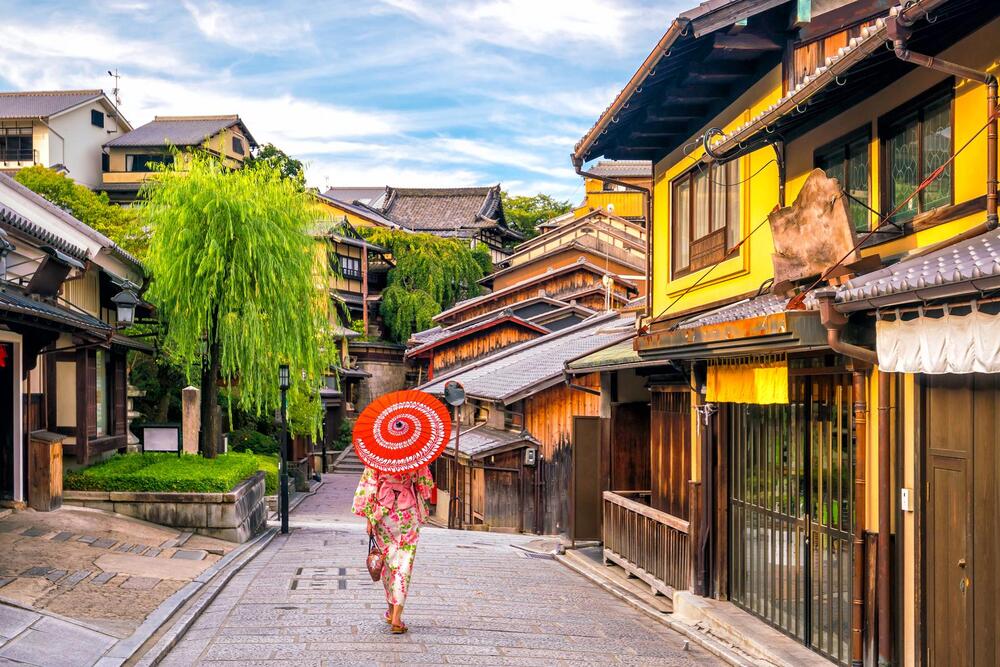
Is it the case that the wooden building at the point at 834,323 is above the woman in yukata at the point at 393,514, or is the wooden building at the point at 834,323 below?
above

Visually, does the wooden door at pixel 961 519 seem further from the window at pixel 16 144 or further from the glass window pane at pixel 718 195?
the window at pixel 16 144

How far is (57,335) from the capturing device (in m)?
16.3

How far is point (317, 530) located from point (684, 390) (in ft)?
35.5

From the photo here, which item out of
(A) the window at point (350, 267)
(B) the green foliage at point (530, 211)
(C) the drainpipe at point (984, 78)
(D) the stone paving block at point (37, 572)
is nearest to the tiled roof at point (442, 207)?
(B) the green foliage at point (530, 211)

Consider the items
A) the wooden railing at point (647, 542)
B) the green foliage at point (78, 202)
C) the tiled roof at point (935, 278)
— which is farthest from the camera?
the green foliage at point (78, 202)

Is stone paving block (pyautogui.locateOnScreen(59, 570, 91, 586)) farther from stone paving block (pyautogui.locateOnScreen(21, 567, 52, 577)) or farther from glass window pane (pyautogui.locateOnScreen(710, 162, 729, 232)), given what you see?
glass window pane (pyautogui.locateOnScreen(710, 162, 729, 232))

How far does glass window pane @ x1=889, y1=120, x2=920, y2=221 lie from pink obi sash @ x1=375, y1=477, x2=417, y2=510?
210 inches

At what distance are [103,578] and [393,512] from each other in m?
4.40

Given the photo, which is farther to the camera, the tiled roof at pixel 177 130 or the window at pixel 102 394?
the tiled roof at pixel 177 130

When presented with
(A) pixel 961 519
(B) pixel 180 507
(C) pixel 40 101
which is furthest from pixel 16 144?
(A) pixel 961 519

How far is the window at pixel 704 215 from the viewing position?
11.9 meters

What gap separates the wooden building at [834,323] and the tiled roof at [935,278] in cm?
2

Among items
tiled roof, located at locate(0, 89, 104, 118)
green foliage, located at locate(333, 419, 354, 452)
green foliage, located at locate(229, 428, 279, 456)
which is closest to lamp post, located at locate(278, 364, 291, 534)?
green foliage, located at locate(229, 428, 279, 456)

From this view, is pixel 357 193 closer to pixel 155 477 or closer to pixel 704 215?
pixel 155 477
